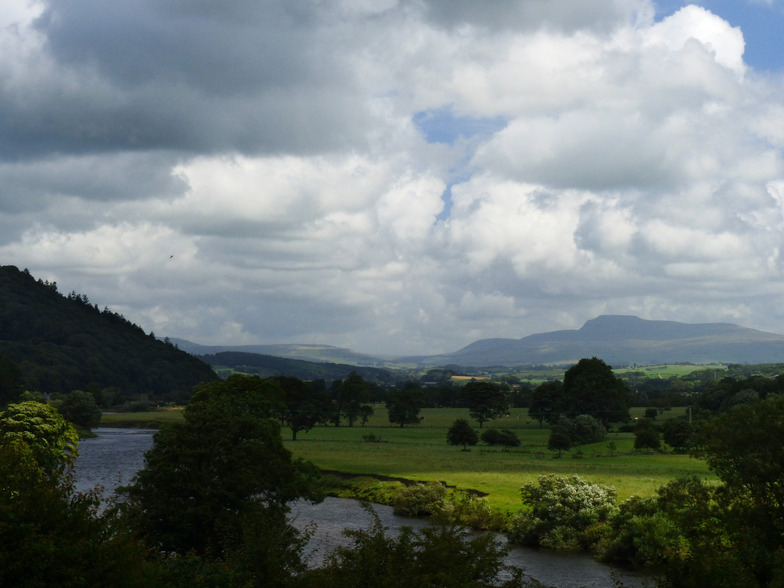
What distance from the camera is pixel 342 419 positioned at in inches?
7121

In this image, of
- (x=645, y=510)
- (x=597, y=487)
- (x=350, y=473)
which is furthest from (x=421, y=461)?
(x=645, y=510)

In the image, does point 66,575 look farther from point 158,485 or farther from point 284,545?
point 158,485

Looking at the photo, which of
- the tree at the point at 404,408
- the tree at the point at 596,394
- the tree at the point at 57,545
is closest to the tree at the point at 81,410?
the tree at the point at 404,408

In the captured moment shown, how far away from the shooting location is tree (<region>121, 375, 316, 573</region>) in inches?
1730

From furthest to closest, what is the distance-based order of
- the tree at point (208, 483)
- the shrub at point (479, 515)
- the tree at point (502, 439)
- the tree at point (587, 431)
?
1. the tree at point (502, 439)
2. the tree at point (587, 431)
3. the shrub at point (479, 515)
4. the tree at point (208, 483)

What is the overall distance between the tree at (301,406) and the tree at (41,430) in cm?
7021

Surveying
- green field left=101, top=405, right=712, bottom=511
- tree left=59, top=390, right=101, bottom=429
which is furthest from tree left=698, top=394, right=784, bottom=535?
tree left=59, top=390, right=101, bottom=429

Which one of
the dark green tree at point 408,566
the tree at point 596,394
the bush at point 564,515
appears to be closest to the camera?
the dark green tree at point 408,566

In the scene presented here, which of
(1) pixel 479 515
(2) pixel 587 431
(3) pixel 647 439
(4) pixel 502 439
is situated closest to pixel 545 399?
(2) pixel 587 431

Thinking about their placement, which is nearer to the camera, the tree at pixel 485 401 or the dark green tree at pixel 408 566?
the dark green tree at pixel 408 566

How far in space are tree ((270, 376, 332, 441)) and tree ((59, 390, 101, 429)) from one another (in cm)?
4698

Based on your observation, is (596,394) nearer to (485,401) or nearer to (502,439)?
(485,401)

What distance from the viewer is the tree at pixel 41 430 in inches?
2712

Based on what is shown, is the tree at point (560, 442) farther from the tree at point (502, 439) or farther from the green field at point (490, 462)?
the tree at point (502, 439)
